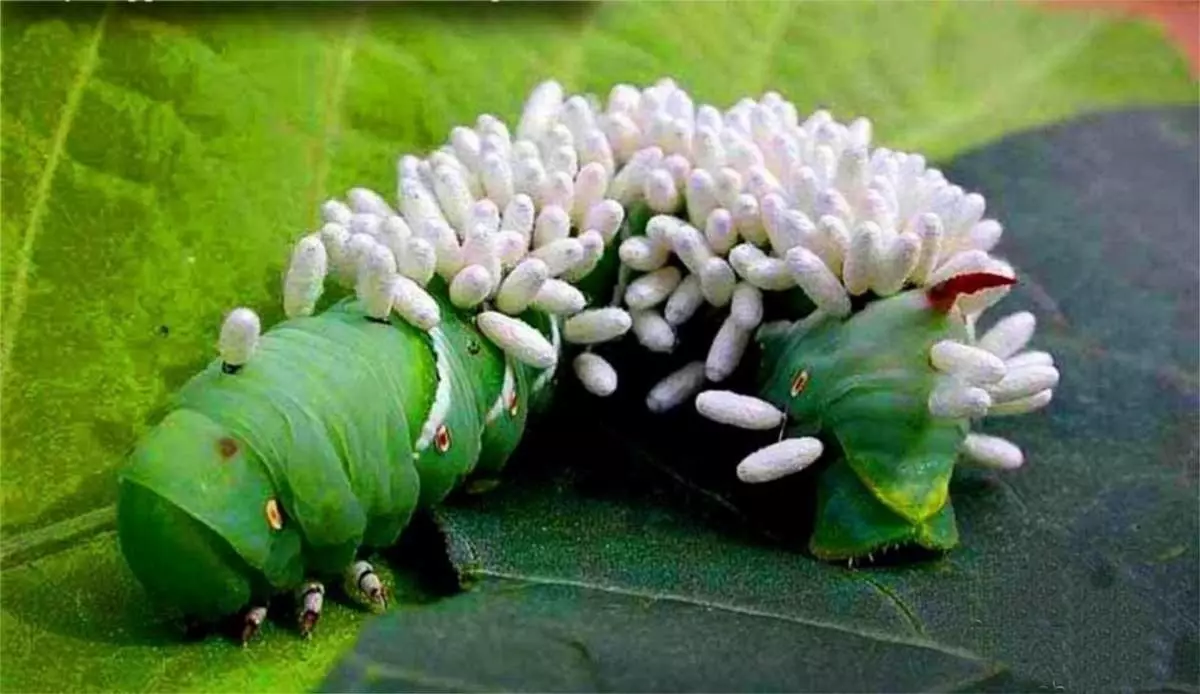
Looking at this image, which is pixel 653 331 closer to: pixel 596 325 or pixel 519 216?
pixel 596 325

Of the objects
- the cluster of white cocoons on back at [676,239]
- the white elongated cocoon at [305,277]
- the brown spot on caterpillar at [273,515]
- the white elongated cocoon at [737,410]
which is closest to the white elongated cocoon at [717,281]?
the cluster of white cocoons on back at [676,239]

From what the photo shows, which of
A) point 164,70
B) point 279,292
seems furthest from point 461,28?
point 279,292

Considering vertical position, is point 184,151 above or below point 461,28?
below

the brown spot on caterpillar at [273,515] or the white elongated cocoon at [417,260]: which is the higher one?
the white elongated cocoon at [417,260]

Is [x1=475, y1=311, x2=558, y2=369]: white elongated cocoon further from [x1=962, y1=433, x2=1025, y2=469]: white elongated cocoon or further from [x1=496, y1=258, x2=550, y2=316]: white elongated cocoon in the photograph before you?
[x1=962, y1=433, x2=1025, y2=469]: white elongated cocoon

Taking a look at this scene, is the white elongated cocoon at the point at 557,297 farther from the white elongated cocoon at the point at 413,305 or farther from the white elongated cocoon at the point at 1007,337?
the white elongated cocoon at the point at 1007,337

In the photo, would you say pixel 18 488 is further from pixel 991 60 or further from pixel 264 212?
pixel 991 60
